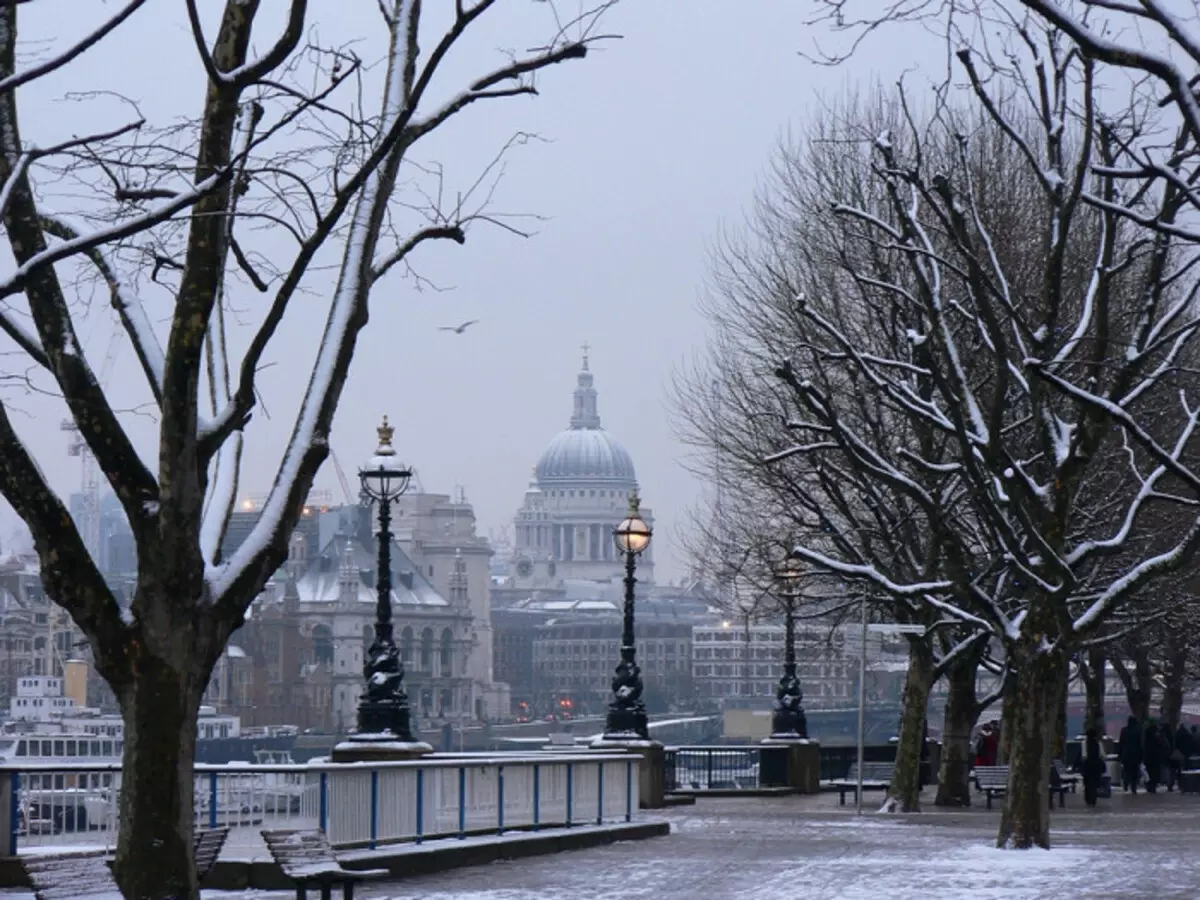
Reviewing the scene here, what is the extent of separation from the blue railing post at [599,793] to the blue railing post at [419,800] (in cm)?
443

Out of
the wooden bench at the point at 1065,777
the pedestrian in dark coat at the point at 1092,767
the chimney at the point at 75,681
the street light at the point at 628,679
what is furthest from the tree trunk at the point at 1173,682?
the chimney at the point at 75,681

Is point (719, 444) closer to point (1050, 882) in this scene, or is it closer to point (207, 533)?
point (1050, 882)

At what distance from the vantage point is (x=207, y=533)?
1455 cm

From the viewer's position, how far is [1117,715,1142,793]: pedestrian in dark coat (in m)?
42.5

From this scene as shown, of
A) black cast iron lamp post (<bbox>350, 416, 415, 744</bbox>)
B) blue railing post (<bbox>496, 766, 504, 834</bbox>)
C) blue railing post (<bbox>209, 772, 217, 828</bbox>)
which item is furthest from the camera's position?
black cast iron lamp post (<bbox>350, 416, 415, 744</bbox>)

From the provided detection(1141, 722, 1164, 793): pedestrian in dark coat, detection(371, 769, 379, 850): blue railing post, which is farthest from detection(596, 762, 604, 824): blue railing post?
detection(1141, 722, 1164, 793): pedestrian in dark coat

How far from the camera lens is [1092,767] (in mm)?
36625

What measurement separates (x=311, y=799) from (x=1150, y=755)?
27.4 metres

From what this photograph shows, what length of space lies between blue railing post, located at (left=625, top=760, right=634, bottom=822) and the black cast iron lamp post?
105 inches

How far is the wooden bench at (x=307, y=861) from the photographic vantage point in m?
15.2

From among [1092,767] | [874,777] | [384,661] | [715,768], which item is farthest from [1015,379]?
[715,768]

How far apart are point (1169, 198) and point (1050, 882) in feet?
19.7

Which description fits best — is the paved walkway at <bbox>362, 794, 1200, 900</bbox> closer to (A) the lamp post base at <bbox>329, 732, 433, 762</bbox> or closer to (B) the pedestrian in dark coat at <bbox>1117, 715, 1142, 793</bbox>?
(A) the lamp post base at <bbox>329, 732, 433, 762</bbox>

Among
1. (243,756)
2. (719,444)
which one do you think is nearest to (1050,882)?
(719,444)
